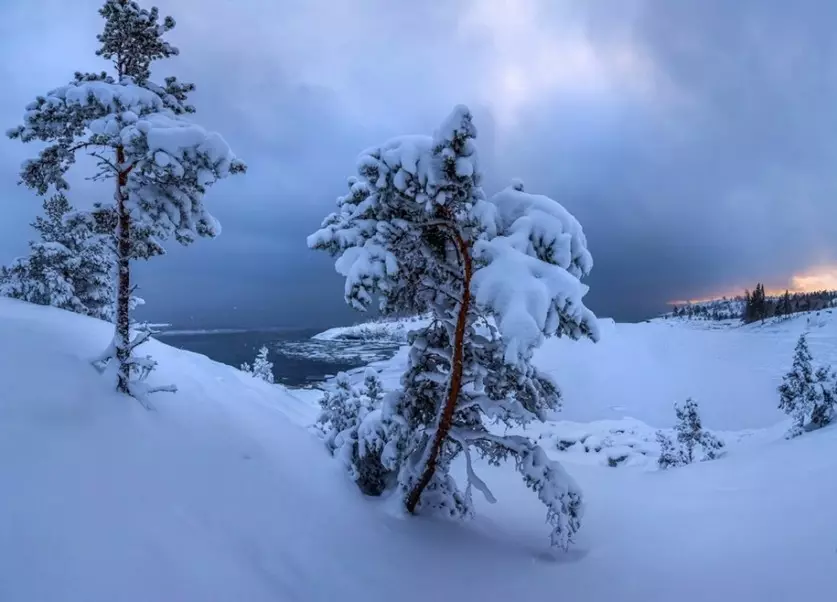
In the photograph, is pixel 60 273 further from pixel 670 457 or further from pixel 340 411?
pixel 670 457

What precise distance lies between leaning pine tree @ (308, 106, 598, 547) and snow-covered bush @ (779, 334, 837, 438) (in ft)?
74.5

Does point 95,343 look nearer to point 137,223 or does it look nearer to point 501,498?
point 137,223

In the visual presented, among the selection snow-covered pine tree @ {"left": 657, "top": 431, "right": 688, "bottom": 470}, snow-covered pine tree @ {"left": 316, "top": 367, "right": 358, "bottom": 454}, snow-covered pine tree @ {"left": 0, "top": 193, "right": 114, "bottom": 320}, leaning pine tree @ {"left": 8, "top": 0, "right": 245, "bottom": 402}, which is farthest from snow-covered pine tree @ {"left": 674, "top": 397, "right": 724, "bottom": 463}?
snow-covered pine tree @ {"left": 0, "top": 193, "right": 114, "bottom": 320}

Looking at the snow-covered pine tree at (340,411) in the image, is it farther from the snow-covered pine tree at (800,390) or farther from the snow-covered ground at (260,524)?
the snow-covered pine tree at (800,390)

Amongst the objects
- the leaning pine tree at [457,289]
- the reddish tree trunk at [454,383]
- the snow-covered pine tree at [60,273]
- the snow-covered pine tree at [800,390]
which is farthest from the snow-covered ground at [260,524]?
the snow-covered pine tree at [800,390]

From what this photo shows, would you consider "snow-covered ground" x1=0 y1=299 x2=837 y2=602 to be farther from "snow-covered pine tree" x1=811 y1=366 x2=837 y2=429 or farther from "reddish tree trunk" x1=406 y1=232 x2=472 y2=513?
"snow-covered pine tree" x1=811 y1=366 x2=837 y2=429

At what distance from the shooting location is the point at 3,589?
3287 millimetres

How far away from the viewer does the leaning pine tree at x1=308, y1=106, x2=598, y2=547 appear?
18.3ft

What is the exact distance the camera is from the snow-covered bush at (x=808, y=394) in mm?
21673

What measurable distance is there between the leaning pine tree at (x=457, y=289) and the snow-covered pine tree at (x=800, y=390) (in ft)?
75.2

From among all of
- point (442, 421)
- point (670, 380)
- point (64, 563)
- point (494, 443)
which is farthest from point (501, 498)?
point (670, 380)

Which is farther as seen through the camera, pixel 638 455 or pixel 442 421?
pixel 638 455

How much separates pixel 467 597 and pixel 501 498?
8.24 meters

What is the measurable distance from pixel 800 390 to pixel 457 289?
2615 cm
